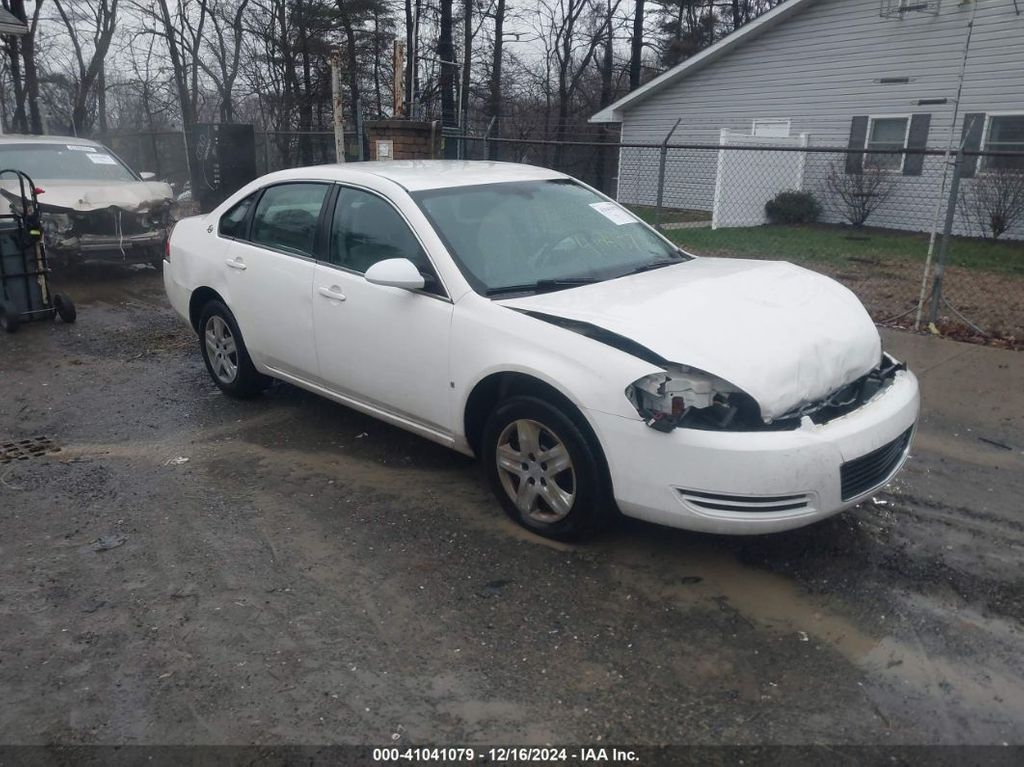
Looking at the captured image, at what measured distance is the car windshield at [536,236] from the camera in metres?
4.38

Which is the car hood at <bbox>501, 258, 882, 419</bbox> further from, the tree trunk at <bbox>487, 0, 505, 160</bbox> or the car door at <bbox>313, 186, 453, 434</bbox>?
the tree trunk at <bbox>487, 0, 505, 160</bbox>

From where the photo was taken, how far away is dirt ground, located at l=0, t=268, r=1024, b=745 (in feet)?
9.44

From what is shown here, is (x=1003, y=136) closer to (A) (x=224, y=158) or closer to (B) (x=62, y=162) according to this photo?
(A) (x=224, y=158)

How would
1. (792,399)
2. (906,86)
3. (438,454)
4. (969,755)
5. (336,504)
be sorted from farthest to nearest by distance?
(906,86) → (438,454) → (336,504) → (792,399) → (969,755)

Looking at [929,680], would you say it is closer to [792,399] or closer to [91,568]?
[792,399]

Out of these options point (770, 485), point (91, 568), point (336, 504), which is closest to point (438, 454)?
point (336, 504)

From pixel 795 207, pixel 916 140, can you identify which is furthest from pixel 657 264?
pixel 916 140

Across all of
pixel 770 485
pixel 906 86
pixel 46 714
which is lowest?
pixel 46 714

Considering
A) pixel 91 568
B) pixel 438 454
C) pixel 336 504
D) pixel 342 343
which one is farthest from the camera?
pixel 438 454

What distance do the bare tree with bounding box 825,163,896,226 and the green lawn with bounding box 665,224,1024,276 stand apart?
0.33 m

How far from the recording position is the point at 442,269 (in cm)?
431

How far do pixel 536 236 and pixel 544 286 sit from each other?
0.48 m

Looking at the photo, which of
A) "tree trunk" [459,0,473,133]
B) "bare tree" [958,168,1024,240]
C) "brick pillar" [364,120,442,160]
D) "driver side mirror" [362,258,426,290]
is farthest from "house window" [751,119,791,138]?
"driver side mirror" [362,258,426,290]

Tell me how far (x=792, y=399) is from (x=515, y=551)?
4.56 feet
